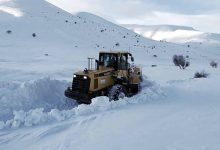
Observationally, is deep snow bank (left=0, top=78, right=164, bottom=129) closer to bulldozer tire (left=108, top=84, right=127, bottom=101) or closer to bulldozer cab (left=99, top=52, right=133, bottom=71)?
bulldozer tire (left=108, top=84, right=127, bottom=101)

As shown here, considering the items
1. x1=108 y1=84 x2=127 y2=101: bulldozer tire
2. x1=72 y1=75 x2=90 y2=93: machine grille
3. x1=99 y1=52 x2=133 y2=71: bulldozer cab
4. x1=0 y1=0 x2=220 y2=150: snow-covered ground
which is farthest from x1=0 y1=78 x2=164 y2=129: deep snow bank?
x1=99 y1=52 x2=133 y2=71: bulldozer cab

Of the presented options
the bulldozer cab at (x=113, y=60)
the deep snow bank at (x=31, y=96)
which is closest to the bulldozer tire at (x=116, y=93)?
the bulldozer cab at (x=113, y=60)

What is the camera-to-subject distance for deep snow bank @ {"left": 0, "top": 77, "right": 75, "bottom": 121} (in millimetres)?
14734

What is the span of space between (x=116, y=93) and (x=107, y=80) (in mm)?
808

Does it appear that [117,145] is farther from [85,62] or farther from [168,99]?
[85,62]

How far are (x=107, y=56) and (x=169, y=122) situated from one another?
574 centimetres

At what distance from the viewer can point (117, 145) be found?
9.44m

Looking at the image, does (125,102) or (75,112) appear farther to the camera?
(125,102)

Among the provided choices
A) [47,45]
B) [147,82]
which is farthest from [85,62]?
[147,82]

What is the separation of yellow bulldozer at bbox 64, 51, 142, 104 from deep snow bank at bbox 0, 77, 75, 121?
1.10 m

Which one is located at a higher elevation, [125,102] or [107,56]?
[107,56]

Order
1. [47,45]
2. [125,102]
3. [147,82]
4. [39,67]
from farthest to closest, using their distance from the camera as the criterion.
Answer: [47,45] → [39,67] → [147,82] → [125,102]

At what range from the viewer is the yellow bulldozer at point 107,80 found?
1519 centimetres

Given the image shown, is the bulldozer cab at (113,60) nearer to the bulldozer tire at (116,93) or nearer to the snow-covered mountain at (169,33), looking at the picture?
the bulldozer tire at (116,93)
